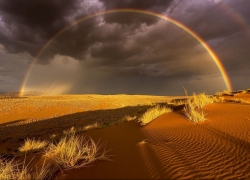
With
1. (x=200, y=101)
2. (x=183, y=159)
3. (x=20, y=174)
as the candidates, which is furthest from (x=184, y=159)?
(x=200, y=101)

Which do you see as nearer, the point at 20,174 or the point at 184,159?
the point at 20,174

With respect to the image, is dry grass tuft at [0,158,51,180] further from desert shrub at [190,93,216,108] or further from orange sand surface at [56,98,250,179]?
desert shrub at [190,93,216,108]

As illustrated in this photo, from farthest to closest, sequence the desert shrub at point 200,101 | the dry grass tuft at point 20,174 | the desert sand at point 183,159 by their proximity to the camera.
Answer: the desert shrub at point 200,101 < the desert sand at point 183,159 < the dry grass tuft at point 20,174

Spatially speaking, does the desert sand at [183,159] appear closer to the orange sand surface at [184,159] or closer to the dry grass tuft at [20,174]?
the orange sand surface at [184,159]

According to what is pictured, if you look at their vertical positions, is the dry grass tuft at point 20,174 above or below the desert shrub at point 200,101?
below

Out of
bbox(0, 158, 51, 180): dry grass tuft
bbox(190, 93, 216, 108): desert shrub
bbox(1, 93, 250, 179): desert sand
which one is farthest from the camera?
bbox(190, 93, 216, 108): desert shrub

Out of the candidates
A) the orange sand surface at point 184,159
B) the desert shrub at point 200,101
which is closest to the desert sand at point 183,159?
the orange sand surface at point 184,159

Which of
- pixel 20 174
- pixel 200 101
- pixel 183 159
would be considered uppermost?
pixel 200 101

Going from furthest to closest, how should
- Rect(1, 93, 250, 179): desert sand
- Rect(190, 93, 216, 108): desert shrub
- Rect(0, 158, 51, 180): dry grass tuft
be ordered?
Rect(190, 93, 216, 108): desert shrub, Rect(1, 93, 250, 179): desert sand, Rect(0, 158, 51, 180): dry grass tuft

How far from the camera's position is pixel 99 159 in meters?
5.25

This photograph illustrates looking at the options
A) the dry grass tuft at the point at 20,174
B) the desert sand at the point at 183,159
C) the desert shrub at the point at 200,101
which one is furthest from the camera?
the desert shrub at the point at 200,101

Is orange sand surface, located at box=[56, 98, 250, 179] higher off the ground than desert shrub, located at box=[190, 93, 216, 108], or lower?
lower

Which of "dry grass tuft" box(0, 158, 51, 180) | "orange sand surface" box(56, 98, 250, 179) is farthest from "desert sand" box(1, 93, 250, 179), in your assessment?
"dry grass tuft" box(0, 158, 51, 180)

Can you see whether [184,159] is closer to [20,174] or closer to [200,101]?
[20,174]
